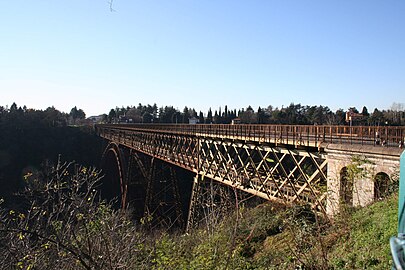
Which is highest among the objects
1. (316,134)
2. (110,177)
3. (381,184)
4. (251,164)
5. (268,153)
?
(316,134)

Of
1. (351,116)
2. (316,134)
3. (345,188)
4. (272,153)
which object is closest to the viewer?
(345,188)

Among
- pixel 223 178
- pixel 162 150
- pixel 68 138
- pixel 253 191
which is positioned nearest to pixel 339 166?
pixel 253 191

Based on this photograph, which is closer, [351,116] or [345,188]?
[345,188]

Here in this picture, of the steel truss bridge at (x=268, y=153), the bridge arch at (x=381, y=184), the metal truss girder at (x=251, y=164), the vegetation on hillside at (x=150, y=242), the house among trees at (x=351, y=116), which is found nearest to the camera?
the vegetation on hillside at (x=150, y=242)

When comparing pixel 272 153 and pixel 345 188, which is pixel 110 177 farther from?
pixel 345 188

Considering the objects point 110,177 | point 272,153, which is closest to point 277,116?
point 110,177

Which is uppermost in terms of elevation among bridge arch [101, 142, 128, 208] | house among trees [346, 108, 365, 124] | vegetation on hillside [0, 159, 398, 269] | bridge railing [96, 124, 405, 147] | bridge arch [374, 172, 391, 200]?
house among trees [346, 108, 365, 124]

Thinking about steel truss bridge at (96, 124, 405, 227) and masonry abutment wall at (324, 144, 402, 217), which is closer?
masonry abutment wall at (324, 144, 402, 217)

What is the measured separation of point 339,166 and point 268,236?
11.7 ft

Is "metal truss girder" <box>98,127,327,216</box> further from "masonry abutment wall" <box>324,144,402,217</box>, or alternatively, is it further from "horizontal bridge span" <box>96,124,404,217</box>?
"masonry abutment wall" <box>324,144,402,217</box>

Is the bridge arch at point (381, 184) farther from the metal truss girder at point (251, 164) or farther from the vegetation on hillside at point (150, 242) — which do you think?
the metal truss girder at point (251, 164)

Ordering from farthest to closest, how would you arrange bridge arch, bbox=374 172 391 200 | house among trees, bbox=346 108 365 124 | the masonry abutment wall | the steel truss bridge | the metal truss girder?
house among trees, bbox=346 108 365 124, the metal truss girder, the steel truss bridge, bridge arch, bbox=374 172 391 200, the masonry abutment wall

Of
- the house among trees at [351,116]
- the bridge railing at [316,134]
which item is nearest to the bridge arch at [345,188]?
Result: the bridge railing at [316,134]

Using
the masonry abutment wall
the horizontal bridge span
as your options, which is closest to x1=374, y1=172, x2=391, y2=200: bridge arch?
the masonry abutment wall
